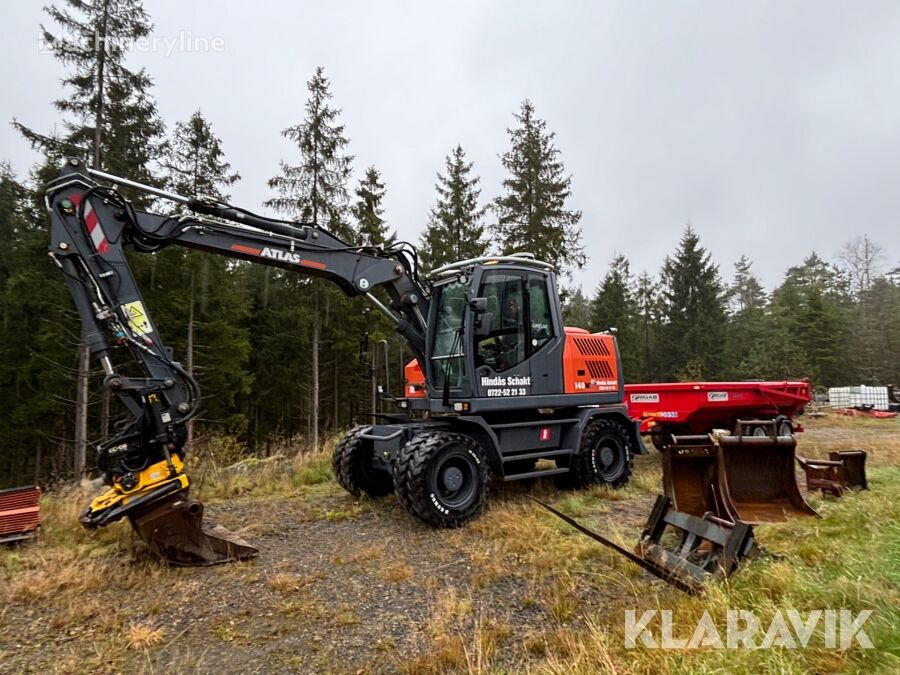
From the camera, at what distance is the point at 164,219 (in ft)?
17.1

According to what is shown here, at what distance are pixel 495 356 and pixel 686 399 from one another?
512 centimetres

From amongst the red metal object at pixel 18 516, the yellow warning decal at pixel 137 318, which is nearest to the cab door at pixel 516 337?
the yellow warning decal at pixel 137 318

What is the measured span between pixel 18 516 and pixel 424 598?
410 cm

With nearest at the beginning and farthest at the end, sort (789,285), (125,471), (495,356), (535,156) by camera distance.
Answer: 1. (125,471)
2. (495,356)
3. (535,156)
4. (789,285)

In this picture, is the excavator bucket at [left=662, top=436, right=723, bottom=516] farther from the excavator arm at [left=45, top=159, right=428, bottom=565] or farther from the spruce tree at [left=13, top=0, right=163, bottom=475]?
the spruce tree at [left=13, top=0, right=163, bottom=475]

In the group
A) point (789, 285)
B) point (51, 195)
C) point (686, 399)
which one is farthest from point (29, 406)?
point (789, 285)

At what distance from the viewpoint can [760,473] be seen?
18.3 feet

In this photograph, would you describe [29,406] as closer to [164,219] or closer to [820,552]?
[164,219]

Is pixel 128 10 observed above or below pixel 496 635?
above

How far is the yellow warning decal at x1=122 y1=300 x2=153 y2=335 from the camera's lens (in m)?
4.86

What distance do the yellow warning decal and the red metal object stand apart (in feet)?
7.00

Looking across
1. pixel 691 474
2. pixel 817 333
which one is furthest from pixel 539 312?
pixel 817 333

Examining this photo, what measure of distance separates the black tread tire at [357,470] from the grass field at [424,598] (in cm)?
94

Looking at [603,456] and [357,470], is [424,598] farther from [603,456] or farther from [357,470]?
[603,456]
